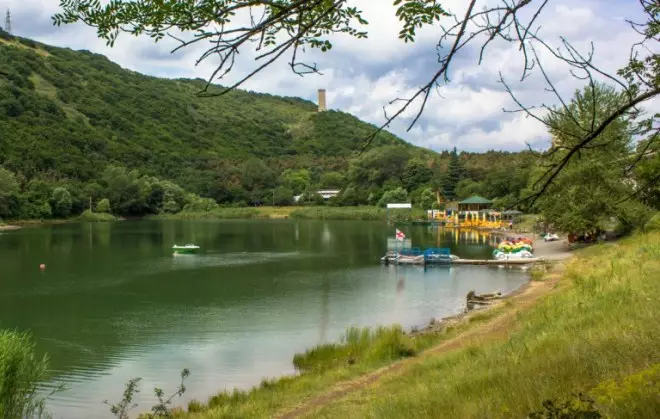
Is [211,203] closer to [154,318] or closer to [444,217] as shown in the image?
[444,217]

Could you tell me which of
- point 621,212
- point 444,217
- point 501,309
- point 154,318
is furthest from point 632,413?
point 444,217

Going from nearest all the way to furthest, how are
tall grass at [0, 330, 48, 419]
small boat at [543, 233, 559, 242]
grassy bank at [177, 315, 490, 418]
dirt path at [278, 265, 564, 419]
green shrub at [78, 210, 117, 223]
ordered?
tall grass at [0, 330, 48, 419], dirt path at [278, 265, 564, 419], grassy bank at [177, 315, 490, 418], small boat at [543, 233, 559, 242], green shrub at [78, 210, 117, 223]

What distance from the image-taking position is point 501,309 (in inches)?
689

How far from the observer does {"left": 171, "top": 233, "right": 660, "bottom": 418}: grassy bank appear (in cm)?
421

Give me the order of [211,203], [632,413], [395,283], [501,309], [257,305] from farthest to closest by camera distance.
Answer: [211,203]
[395,283]
[257,305]
[501,309]
[632,413]

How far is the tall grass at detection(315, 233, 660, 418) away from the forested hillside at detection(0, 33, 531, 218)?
42273mm

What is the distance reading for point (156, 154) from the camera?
110 meters

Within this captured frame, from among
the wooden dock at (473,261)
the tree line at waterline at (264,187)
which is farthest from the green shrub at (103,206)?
the wooden dock at (473,261)

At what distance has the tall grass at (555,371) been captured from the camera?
3764mm

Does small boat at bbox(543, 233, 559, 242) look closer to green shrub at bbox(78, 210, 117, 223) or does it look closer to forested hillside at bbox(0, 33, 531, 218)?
forested hillside at bbox(0, 33, 531, 218)

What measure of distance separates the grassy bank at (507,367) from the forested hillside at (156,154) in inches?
1536

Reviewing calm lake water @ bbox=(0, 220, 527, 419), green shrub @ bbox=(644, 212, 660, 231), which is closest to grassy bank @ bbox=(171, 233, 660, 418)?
calm lake water @ bbox=(0, 220, 527, 419)

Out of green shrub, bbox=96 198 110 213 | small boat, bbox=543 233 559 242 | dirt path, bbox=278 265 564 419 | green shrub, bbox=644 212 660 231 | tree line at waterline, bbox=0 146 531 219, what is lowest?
dirt path, bbox=278 265 564 419

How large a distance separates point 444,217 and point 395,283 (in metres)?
47.9
